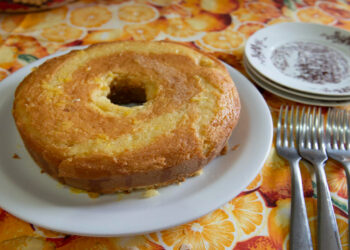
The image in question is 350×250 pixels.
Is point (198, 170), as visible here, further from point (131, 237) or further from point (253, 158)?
point (131, 237)

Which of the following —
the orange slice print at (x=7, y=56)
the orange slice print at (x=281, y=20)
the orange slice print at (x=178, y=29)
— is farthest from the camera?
the orange slice print at (x=281, y=20)

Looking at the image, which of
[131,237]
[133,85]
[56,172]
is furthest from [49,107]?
[131,237]

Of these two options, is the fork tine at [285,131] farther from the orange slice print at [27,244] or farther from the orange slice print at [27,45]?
the orange slice print at [27,45]

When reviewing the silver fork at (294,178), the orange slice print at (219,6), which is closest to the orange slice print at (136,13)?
the orange slice print at (219,6)

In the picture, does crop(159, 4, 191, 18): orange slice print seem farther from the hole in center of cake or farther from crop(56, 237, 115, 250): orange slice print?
crop(56, 237, 115, 250): orange slice print

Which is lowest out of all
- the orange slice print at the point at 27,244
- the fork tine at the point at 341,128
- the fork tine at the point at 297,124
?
the orange slice print at the point at 27,244

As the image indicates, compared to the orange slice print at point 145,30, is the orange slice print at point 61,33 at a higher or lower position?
higher
